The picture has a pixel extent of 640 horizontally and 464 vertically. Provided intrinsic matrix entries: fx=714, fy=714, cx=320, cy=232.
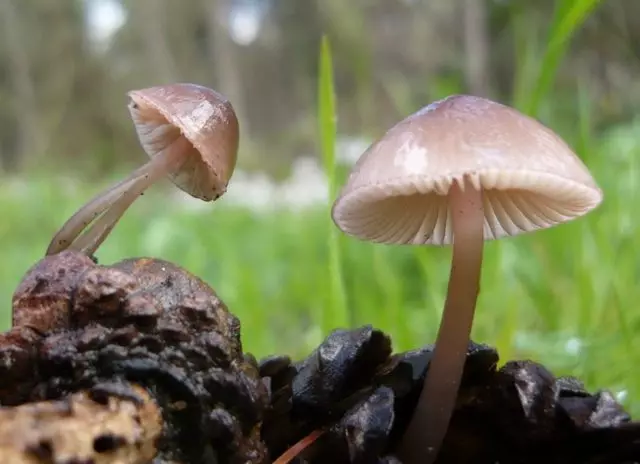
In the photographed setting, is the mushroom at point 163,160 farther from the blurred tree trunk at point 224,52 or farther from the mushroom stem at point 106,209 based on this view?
the blurred tree trunk at point 224,52

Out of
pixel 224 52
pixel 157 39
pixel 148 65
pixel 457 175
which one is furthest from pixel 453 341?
Answer: pixel 148 65

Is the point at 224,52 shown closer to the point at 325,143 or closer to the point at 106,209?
the point at 325,143

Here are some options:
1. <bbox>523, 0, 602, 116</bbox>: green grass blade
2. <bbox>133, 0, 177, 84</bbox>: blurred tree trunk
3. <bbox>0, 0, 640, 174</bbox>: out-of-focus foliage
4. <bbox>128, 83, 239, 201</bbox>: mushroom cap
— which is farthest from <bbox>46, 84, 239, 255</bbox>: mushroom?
<bbox>133, 0, 177, 84</bbox>: blurred tree trunk

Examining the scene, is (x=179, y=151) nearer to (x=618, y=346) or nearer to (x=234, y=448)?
(x=234, y=448)

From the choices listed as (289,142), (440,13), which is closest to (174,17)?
(289,142)

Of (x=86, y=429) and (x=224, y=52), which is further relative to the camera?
(x=224, y=52)

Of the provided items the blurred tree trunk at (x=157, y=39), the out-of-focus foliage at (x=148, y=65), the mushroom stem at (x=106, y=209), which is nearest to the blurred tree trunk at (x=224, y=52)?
the out-of-focus foliage at (x=148, y=65)

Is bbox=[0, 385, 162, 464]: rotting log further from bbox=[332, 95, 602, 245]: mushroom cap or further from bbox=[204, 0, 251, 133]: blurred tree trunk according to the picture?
bbox=[204, 0, 251, 133]: blurred tree trunk
